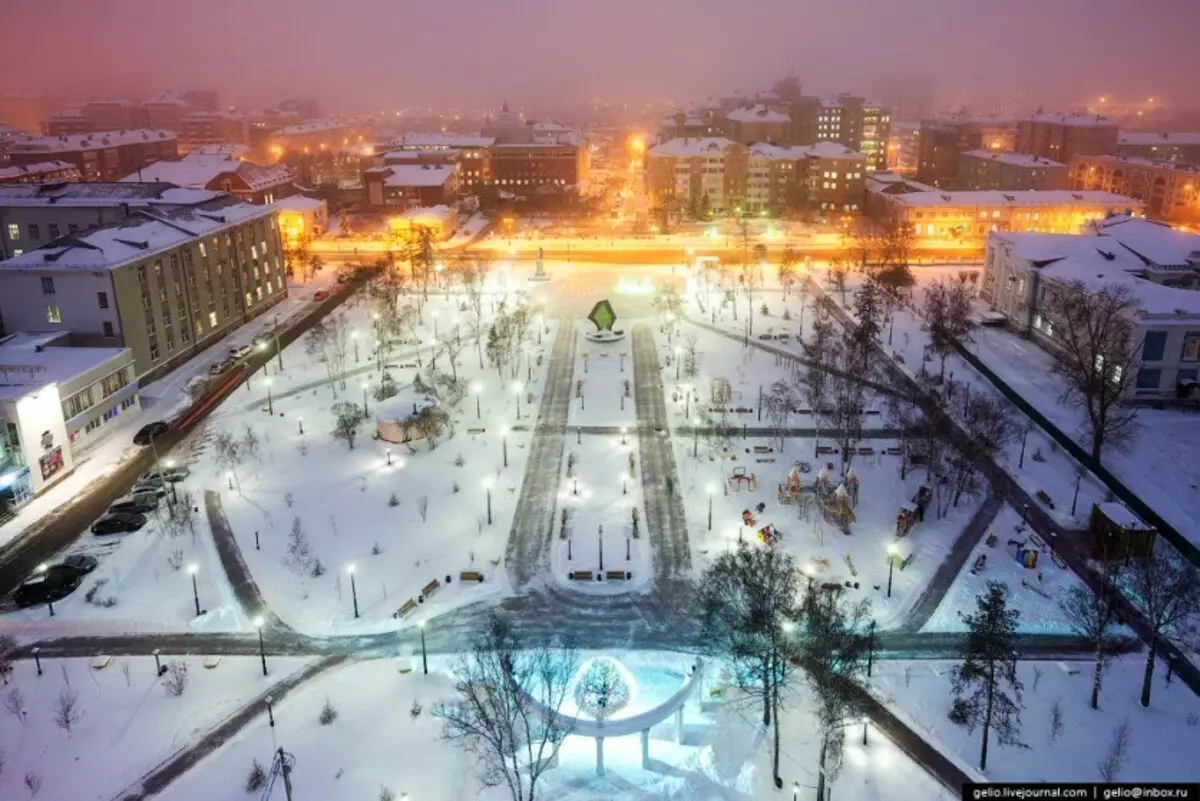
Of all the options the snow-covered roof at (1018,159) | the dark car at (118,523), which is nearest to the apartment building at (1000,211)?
the snow-covered roof at (1018,159)

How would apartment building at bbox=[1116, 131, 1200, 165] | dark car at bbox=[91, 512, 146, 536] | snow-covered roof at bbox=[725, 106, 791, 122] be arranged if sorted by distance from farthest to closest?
snow-covered roof at bbox=[725, 106, 791, 122] < apartment building at bbox=[1116, 131, 1200, 165] < dark car at bbox=[91, 512, 146, 536]

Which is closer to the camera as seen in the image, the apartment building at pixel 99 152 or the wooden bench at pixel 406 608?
the wooden bench at pixel 406 608

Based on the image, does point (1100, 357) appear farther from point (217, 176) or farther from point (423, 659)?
point (217, 176)

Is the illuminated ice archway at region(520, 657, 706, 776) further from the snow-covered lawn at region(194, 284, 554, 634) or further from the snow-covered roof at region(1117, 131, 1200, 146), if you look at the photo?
the snow-covered roof at region(1117, 131, 1200, 146)

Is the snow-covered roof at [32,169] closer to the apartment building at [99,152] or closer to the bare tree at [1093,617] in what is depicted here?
the apartment building at [99,152]

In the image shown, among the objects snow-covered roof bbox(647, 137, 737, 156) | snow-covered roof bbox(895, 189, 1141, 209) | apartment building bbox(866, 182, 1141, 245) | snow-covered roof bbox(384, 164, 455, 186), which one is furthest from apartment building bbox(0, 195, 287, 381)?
snow-covered roof bbox(895, 189, 1141, 209)

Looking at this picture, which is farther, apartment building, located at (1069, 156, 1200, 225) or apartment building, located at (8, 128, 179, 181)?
apartment building, located at (8, 128, 179, 181)
